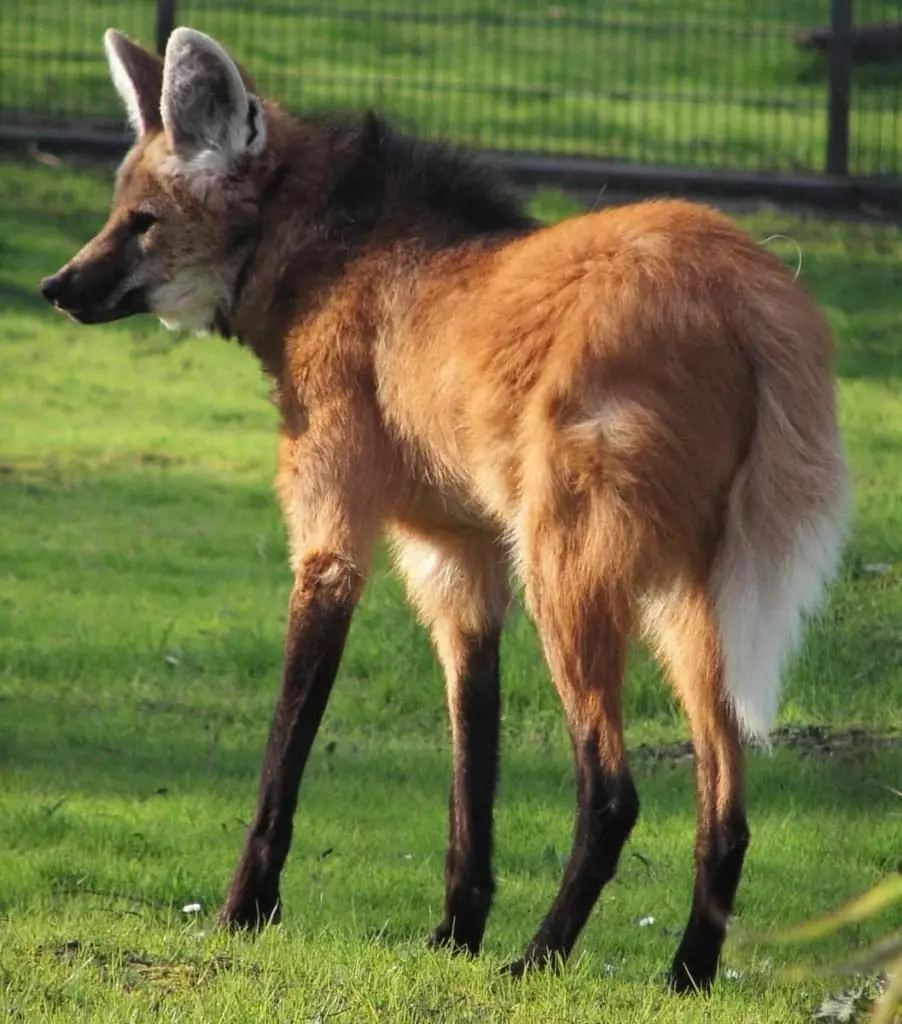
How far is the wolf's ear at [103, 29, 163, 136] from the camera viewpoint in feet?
17.4

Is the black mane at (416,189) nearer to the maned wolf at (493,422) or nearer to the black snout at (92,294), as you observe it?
the maned wolf at (493,422)

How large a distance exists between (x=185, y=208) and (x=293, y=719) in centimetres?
133

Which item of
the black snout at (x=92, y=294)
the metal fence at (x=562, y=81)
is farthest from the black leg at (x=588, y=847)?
the metal fence at (x=562, y=81)

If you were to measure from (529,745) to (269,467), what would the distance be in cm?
357

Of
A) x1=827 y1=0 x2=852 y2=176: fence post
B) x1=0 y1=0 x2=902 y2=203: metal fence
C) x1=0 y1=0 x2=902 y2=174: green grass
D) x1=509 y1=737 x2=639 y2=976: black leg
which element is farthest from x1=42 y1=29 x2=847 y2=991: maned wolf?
x1=827 y1=0 x2=852 y2=176: fence post

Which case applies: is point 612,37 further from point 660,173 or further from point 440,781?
point 440,781

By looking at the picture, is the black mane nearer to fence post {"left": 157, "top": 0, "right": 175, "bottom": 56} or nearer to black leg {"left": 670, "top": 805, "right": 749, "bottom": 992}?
black leg {"left": 670, "top": 805, "right": 749, "bottom": 992}

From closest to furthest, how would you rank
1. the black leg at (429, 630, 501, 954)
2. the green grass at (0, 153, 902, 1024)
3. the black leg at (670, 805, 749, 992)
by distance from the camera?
1. the green grass at (0, 153, 902, 1024)
2. the black leg at (670, 805, 749, 992)
3. the black leg at (429, 630, 501, 954)

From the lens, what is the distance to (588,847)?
4.17m

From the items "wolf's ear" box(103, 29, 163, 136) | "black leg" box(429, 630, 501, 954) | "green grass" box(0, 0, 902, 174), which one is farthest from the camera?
"green grass" box(0, 0, 902, 174)

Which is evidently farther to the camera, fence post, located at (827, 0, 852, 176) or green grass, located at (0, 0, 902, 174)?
green grass, located at (0, 0, 902, 174)

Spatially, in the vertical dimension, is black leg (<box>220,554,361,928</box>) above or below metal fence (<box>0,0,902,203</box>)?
below

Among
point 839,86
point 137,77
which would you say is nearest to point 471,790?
point 137,77

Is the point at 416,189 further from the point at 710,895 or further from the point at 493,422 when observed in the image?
the point at 710,895
